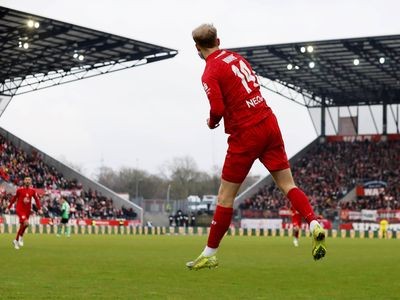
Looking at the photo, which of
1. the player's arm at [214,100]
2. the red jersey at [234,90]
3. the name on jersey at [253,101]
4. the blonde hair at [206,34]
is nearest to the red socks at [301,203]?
the red jersey at [234,90]

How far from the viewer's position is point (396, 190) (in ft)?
194

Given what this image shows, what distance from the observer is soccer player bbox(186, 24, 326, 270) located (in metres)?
7.67

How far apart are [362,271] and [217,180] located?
4317 inches

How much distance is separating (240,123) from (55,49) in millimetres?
44853

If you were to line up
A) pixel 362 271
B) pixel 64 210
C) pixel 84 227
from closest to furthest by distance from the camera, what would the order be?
pixel 362 271 → pixel 64 210 → pixel 84 227

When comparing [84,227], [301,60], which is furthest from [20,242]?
[301,60]

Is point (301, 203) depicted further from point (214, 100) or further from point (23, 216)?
point (23, 216)

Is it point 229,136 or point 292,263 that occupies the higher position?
point 229,136

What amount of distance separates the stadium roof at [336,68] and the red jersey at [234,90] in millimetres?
42139

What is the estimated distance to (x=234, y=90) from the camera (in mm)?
7738

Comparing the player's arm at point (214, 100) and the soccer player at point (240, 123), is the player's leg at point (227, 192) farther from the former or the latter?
the player's arm at point (214, 100)

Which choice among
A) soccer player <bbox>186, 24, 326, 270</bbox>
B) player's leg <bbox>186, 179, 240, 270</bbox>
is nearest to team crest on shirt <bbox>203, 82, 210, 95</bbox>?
soccer player <bbox>186, 24, 326, 270</bbox>

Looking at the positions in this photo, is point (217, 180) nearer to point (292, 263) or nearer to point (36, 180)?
point (36, 180)

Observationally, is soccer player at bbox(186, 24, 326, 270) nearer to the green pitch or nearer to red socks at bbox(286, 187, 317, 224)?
red socks at bbox(286, 187, 317, 224)
